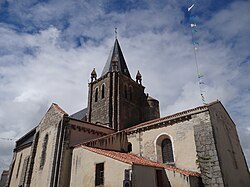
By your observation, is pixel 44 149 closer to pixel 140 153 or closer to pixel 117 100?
pixel 140 153

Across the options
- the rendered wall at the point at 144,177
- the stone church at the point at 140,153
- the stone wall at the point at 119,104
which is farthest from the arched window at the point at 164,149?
the stone wall at the point at 119,104

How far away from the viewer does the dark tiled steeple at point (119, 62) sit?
95.9 feet

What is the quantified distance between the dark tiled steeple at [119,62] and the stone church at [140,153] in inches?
348

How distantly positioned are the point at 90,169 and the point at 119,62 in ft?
64.3

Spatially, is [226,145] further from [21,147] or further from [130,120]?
[21,147]

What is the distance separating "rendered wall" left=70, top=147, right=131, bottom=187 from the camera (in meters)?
10.7

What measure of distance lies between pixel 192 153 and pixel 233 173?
11.9 ft

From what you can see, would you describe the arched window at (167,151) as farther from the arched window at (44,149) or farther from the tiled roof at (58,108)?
the arched window at (44,149)

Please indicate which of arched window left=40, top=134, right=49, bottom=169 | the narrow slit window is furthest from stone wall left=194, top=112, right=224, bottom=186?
arched window left=40, top=134, right=49, bottom=169

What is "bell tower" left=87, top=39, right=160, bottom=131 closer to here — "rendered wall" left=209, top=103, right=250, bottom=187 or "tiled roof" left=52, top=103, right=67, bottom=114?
"tiled roof" left=52, top=103, right=67, bottom=114

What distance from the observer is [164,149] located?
15133mm

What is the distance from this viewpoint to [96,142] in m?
15.2

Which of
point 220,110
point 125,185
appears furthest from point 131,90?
point 125,185

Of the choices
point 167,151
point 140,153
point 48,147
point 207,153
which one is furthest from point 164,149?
point 48,147
